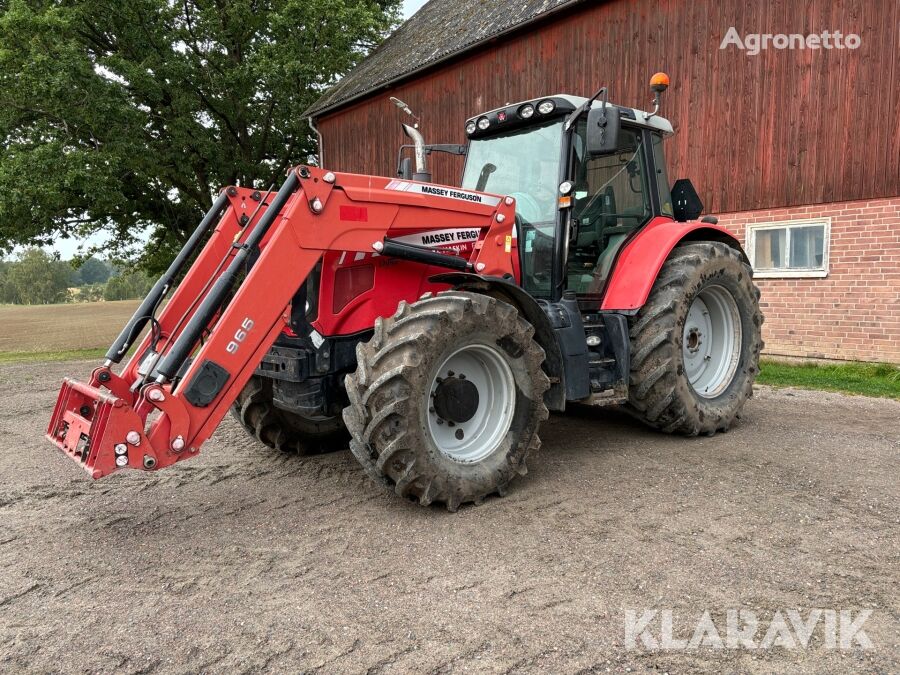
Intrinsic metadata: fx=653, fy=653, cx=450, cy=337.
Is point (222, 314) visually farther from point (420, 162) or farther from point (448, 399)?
point (420, 162)

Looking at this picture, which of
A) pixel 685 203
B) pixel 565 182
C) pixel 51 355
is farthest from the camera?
pixel 51 355

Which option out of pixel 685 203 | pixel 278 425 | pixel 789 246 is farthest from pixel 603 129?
pixel 789 246

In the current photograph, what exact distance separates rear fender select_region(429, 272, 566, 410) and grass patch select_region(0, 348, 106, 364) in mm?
10708

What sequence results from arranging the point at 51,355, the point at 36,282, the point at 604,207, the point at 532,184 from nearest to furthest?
the point at 532,184 → the point at 604,207 → the point at 51,355 → the point at 36,282

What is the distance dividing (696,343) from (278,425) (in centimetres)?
326

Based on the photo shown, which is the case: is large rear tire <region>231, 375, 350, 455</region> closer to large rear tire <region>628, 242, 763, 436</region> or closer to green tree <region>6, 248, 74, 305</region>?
large rear tire <region>628, 242, 763, 436</region>

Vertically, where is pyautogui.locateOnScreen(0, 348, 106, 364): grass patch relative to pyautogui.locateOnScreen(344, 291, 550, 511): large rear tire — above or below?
below

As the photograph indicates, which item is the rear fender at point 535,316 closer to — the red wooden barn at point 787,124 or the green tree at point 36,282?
the red wooden barn at point 787,124

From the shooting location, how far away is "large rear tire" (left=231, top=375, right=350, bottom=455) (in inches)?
175

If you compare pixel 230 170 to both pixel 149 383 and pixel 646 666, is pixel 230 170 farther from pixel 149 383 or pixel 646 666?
pixel 646 666

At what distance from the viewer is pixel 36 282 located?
7319cm

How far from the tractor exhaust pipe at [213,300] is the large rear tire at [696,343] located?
2.58m

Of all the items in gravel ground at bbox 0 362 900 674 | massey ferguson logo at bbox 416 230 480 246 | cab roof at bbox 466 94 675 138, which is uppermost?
cab roof at bbox 466 94 675 138

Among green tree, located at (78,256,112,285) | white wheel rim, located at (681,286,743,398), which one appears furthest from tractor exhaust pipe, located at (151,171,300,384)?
green tree, located at (78,256,112,285)
